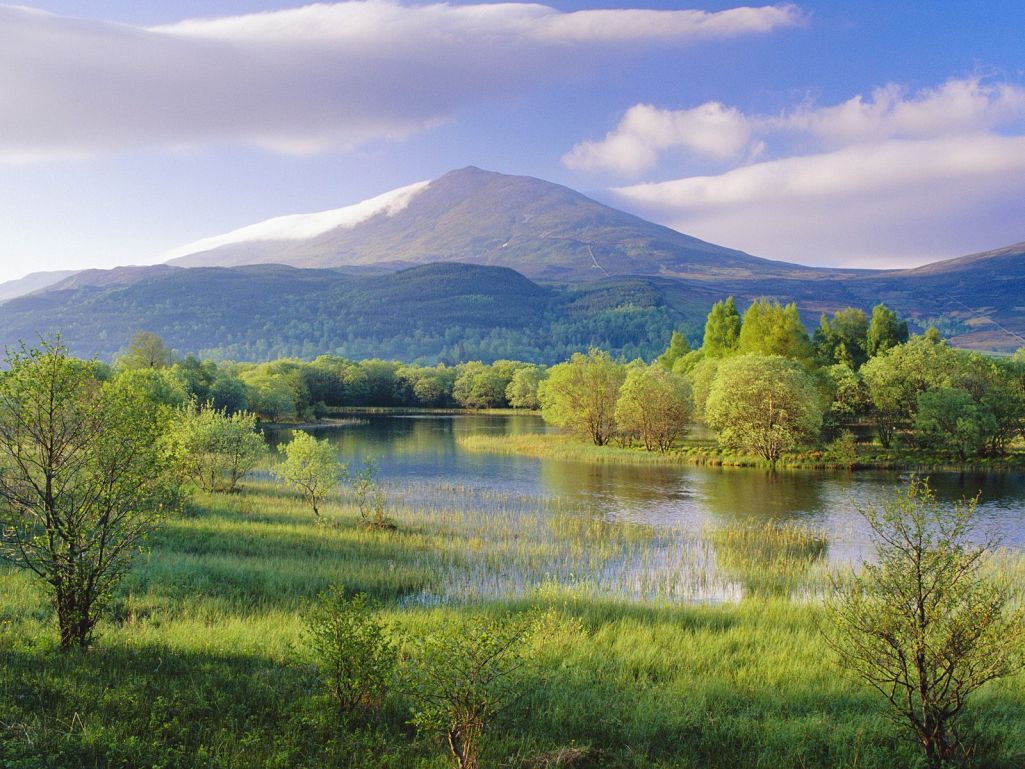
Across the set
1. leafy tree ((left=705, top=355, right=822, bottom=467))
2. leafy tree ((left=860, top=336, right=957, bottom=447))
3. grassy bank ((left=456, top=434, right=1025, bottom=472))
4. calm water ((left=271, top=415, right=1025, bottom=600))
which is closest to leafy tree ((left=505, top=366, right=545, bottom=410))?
grassy bank ((left=456, top=434, right=1025, bottom=472))

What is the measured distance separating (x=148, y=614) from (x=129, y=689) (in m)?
6.54

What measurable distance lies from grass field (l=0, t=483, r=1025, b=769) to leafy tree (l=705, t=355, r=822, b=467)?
39.2m

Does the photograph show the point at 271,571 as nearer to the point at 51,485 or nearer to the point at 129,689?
the point at 51,485

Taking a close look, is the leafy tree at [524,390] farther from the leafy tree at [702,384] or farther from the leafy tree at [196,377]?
the leafy tree at [196,377]

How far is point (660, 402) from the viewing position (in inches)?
2815

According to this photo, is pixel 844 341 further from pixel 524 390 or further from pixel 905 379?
pixel 524 390

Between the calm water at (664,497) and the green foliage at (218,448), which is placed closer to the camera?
the calm water at (664,497)

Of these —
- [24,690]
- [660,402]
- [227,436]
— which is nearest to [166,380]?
[227,436]

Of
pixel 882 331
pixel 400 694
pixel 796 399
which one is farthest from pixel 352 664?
pixel 882 331

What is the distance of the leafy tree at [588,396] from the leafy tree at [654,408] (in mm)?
4602

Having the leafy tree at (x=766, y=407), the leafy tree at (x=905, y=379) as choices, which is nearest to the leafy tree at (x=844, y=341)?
the leafy tree at (x=905, y=379)

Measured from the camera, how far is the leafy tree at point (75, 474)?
1110 centimetres

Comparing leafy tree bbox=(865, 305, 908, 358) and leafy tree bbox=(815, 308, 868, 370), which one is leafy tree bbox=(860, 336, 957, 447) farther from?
leafy tree bbox=(865, 305, 908, 358)

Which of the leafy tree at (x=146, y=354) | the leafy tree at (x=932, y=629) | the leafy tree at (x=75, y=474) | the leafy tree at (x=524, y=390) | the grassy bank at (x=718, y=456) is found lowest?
the grassy bank at (x=718, y=456)
